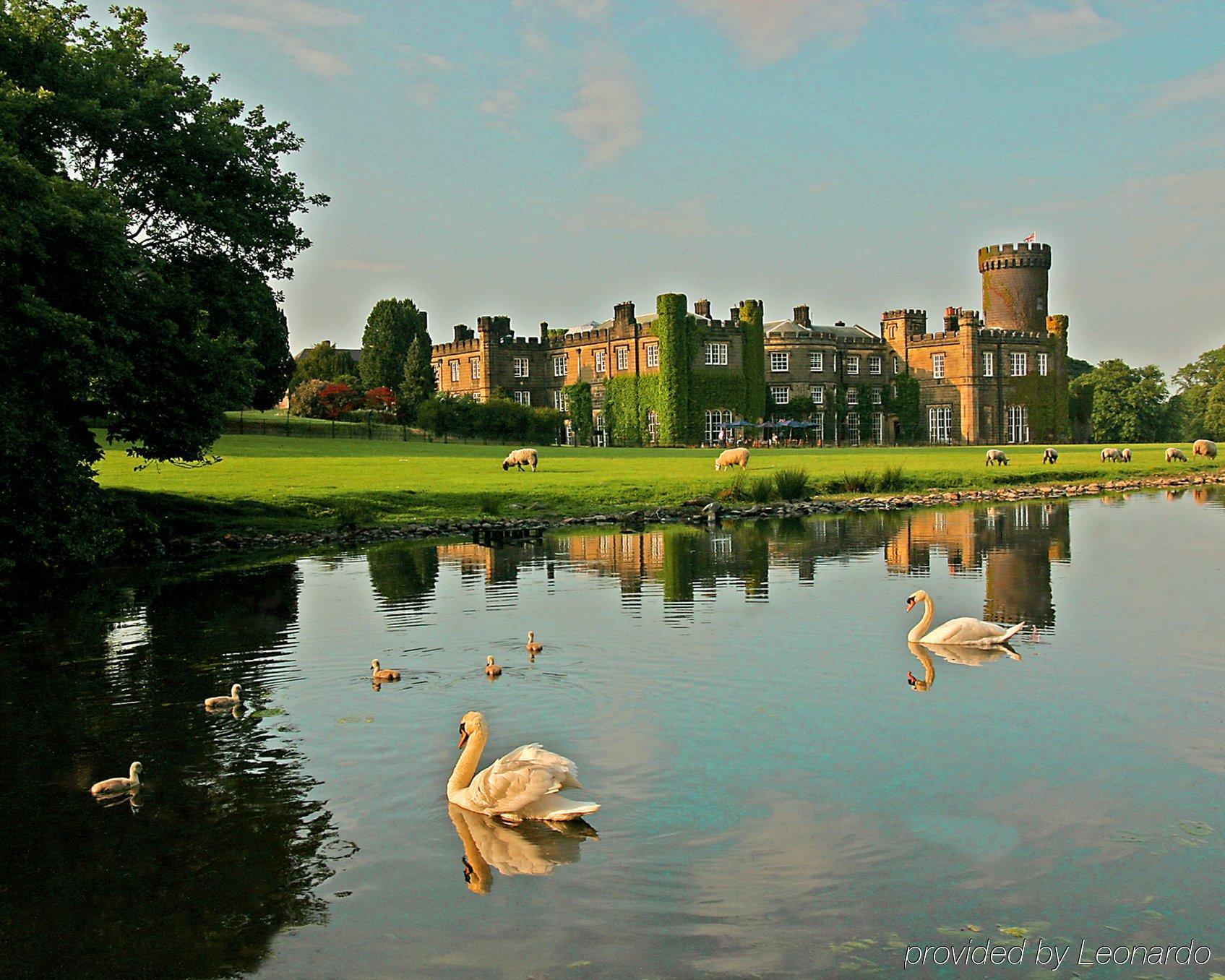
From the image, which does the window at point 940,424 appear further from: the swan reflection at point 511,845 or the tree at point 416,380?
the swan reflection at point 511,845

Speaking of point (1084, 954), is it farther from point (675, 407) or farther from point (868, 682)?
point (675, 407)

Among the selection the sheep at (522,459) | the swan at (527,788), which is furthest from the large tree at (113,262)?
the sheep at (522,459)

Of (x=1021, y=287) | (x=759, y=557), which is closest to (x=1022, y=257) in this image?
(x=1021, y=287)

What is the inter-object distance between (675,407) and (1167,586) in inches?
2773

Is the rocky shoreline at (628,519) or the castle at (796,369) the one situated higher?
the castle at (796,369)

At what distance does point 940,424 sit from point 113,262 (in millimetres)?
85251

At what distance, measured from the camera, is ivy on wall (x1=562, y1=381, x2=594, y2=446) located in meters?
93.8

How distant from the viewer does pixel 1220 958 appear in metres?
6.07

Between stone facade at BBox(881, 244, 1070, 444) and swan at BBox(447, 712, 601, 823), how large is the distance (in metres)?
91.8

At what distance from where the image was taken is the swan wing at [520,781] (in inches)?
319

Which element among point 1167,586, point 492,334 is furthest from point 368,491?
point 492,334

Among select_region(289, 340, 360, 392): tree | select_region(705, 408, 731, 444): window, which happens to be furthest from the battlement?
select_region(289, 340, 360, 392): tree

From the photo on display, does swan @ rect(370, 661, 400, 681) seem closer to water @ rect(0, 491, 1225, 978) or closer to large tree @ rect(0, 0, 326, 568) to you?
water @ rect(0, 491, 1225, 978)

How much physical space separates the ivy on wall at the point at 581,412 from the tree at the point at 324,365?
18.9m
